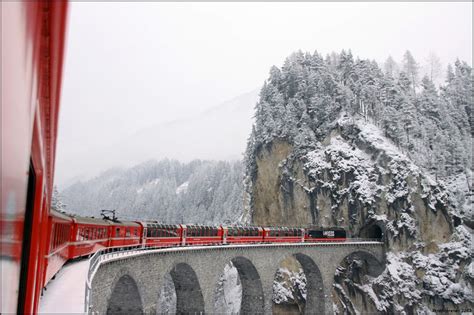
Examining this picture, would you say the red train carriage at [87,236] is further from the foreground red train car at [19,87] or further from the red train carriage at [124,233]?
the foreground red train car at [19,87]

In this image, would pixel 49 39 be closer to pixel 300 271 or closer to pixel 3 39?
pixel 3 39

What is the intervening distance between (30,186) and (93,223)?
54.1 ft

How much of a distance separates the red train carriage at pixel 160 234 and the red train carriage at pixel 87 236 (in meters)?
5.13

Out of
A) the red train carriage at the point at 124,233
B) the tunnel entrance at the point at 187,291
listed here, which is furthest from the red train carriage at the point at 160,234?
the tunnel entrance at the point at 187,291

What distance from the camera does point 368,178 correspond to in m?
54.3

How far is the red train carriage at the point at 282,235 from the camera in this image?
3978 centimetres

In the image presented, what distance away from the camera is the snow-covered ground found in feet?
31.0

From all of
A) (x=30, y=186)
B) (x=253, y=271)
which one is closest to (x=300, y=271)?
(x=253, y=271)

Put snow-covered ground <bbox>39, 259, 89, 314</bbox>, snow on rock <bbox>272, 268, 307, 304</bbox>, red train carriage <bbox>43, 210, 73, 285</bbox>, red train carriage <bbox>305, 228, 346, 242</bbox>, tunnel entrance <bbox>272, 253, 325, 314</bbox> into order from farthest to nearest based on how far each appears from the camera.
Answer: snow on rock <bbox>272, 268, 307, 304</bbox>
red train carriage <bbox>305, 228, 346, 242</bbox>
tunnel entrance <bbox>272, 253, 325, 314</bbox>
snow-covered ground <bbox>39, 259, 89, 314</bbox>
red train carriage <bbox>43, 210, 73, 285</bbox>

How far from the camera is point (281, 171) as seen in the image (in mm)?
61344

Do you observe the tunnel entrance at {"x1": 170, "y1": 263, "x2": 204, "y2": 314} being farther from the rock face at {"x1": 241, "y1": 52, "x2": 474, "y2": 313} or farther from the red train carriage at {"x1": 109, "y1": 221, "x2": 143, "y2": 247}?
the rock face at {"x1": 241, "y1": 52, "x2": 474, "y2": 313}

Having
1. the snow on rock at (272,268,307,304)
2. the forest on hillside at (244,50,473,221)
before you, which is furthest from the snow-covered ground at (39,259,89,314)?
the forest on hillside at (244,50,473,221)

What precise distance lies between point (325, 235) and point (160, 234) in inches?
1012

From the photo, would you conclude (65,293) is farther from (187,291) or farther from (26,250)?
(187,291)
